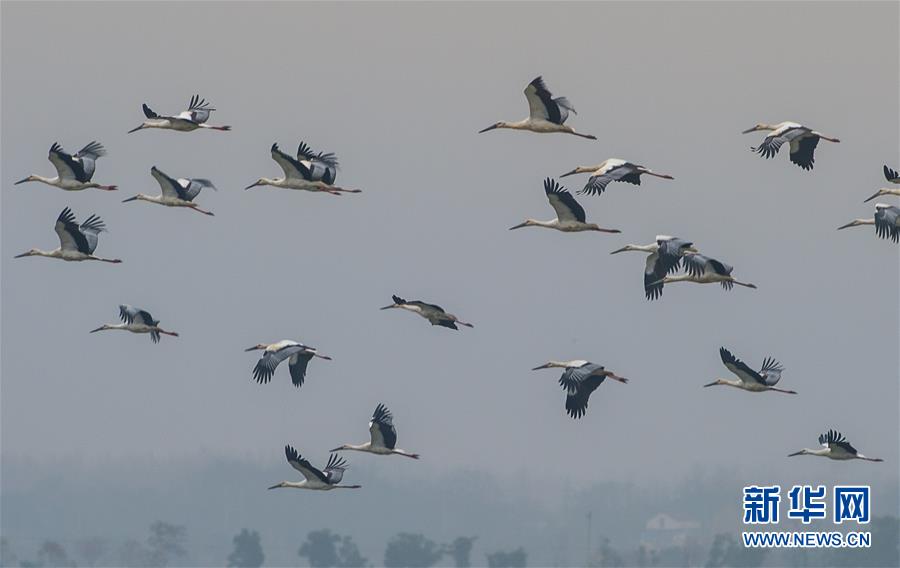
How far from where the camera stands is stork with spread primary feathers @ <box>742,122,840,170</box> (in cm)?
4581

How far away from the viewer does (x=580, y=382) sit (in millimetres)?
44000

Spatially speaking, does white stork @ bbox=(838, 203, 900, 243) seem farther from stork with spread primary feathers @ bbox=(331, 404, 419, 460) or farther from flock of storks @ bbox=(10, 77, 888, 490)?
stork with spread primary feathers @ bbox=(331, 404, 419, 460)

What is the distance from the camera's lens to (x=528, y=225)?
Answer: 48.8m

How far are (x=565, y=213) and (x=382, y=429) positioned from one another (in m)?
6.13

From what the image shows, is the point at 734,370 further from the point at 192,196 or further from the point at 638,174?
the point at 192,196

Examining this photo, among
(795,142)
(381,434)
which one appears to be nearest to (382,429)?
(381,434)

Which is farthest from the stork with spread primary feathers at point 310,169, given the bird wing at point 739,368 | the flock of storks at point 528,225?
the bird wing at point 739,368

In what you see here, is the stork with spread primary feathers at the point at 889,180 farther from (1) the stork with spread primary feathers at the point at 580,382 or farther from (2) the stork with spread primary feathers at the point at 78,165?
(2) the stork with spread primary feathers at the point at 78,165

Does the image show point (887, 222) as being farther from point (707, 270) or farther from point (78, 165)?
point (78, 165)

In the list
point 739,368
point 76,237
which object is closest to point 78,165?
point 76,237

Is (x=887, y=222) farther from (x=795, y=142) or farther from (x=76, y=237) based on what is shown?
(x=76, y=237)

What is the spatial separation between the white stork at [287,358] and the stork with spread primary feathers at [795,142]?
10572 millimetres

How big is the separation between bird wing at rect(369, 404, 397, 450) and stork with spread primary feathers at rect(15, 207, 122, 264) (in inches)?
286

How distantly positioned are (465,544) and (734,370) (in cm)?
7326
